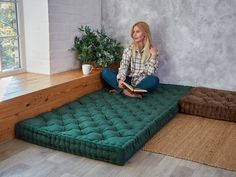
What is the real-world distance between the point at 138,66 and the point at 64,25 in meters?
1.06

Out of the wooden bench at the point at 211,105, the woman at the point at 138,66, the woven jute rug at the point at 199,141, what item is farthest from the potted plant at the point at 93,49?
the woven jute rug at the point at 199,141

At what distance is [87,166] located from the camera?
213 cm

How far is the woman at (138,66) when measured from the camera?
11.8 feet

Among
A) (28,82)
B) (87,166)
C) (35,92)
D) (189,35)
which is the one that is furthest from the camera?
(189,35)

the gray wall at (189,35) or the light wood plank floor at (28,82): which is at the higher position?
the gray wall at (189,35)

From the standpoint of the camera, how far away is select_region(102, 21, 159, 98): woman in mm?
3582

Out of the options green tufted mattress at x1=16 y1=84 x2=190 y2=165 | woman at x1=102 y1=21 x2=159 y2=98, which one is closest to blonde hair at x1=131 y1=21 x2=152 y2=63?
woman at x1=102 y1=21 x2=159 y2=98

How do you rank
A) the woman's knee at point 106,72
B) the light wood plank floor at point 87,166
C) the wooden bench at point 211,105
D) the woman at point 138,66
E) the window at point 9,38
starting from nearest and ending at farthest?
the light wood plank floor at point 87,166
the wooden bench at point 211,105
the window at point 9,38
the woman at point 138,66
the woman's knee at point 106,72

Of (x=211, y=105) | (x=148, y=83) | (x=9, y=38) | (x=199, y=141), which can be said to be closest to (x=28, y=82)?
(x=9, y=38)

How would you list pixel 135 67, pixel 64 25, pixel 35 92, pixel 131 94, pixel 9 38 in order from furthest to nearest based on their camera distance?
pixel 135 67 → pixel 64 25 → pixel 131 94 → pixel 9 38 → pixel 35 92

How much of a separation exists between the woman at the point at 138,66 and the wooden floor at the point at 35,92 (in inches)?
11.0

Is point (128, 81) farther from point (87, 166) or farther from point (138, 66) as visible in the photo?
point (87, 166)

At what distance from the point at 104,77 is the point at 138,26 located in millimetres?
768

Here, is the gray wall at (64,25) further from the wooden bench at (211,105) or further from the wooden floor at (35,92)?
the wooden bench at (211,105)
